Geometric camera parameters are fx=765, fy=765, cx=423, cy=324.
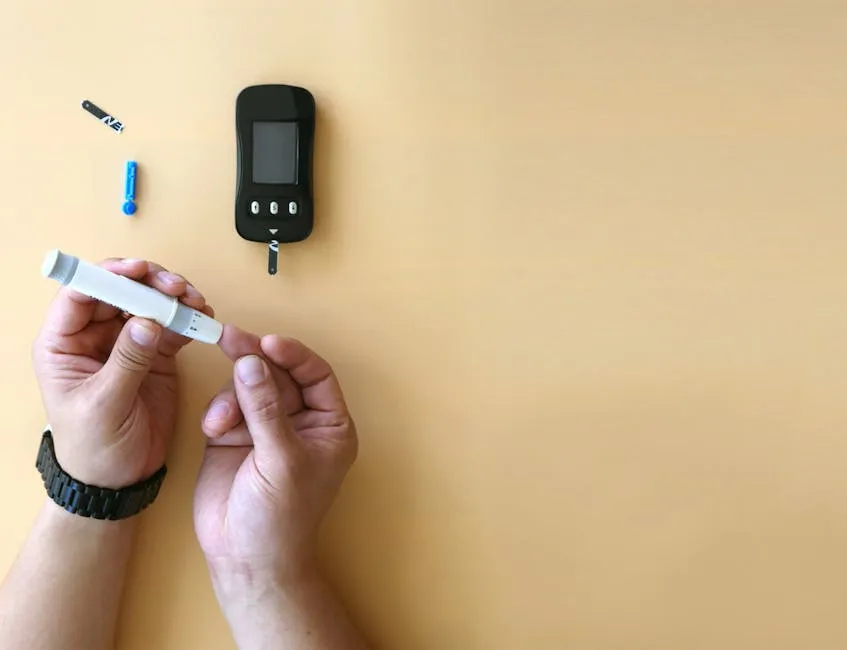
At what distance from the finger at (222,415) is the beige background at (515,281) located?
6 centimetres

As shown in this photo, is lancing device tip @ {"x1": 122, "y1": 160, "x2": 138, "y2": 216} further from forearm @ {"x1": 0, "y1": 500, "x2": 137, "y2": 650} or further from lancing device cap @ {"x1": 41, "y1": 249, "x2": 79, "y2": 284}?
forearm @ {"x1": 0, "y1": 500, "x2": 137, "y2": 650}

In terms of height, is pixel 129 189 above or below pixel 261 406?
above

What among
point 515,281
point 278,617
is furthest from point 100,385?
point 515,281

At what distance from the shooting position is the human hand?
642 millimetres

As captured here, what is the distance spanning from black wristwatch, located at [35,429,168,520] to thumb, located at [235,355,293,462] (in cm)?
14

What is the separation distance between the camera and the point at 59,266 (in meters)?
0.56

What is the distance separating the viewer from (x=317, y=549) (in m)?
0.73

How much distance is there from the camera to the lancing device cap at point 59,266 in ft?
1.83

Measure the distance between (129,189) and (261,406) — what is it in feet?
0.89

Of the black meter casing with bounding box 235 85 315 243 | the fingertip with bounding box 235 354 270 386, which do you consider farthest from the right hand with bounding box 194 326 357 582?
the black meter casing with bounding box 235 85 315 243

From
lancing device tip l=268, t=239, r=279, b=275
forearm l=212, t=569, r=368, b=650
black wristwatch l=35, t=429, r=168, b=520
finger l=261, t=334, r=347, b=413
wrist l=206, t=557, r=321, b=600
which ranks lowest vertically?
forearm l=212, t=569, r=368, b=650

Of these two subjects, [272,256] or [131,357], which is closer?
[131,357]

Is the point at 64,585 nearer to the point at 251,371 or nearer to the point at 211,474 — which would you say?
the point at 211,474

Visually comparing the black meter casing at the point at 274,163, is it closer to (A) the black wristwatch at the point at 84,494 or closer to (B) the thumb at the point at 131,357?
(B) the thumb at the point at 131,357
